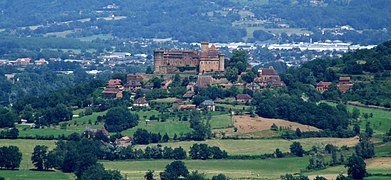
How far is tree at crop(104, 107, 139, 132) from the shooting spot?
8206 centimetres

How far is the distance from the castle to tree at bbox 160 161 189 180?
26924mm

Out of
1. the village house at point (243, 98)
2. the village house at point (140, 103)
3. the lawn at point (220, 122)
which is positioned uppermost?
the village house at point (243, 98)

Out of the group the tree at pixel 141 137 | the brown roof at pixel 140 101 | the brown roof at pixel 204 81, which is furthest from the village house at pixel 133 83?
the tree at pixel 141 137

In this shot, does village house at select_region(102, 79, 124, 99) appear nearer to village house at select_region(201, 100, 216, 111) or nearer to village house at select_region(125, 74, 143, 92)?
village house at select_region(125, 74, 143, 92)

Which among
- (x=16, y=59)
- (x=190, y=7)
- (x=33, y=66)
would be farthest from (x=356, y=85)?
(x=190, y=7)

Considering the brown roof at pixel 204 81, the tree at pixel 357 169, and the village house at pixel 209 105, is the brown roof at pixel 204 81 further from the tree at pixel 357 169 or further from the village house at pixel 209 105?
the tree at pixel 357 169

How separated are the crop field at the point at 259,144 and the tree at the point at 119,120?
445 cm

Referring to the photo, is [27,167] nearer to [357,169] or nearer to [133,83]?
[357,169]

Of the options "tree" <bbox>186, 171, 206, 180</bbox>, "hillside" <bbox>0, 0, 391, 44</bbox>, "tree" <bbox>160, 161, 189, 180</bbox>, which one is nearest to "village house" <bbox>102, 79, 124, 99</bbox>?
"tree" <bbox>160, 161, 189, 180</bbox>

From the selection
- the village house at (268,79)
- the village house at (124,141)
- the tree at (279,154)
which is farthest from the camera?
the village house at (268,79)

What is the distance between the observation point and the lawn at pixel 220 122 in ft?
270

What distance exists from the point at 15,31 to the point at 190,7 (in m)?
28.0

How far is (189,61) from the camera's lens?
316ft

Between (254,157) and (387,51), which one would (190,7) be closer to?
(387,51)
